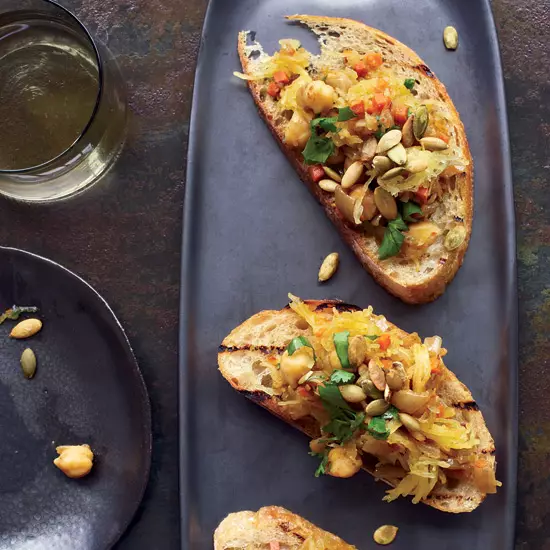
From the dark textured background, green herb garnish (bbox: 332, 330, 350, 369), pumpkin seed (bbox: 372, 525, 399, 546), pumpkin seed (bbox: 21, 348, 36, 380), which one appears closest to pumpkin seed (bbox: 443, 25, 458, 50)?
the dark textured background

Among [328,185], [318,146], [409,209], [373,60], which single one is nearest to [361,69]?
[373,60]

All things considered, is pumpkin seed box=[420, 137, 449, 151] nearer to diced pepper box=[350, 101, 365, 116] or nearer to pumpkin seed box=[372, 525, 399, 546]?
diced pepper box=[350, 101, 365, 116]

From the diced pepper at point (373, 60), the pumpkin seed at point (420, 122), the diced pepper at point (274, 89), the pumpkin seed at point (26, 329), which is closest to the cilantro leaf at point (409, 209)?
the pumpkin seed at point (420, 122)

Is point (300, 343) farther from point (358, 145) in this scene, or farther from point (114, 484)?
point (114, 484)

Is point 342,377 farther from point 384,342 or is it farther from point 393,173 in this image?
point 393,173

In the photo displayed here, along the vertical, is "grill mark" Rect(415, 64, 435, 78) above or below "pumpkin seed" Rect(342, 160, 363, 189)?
above

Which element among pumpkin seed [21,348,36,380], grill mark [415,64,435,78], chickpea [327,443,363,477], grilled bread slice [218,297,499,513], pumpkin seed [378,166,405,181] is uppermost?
grill mark [415,64,435,78]
